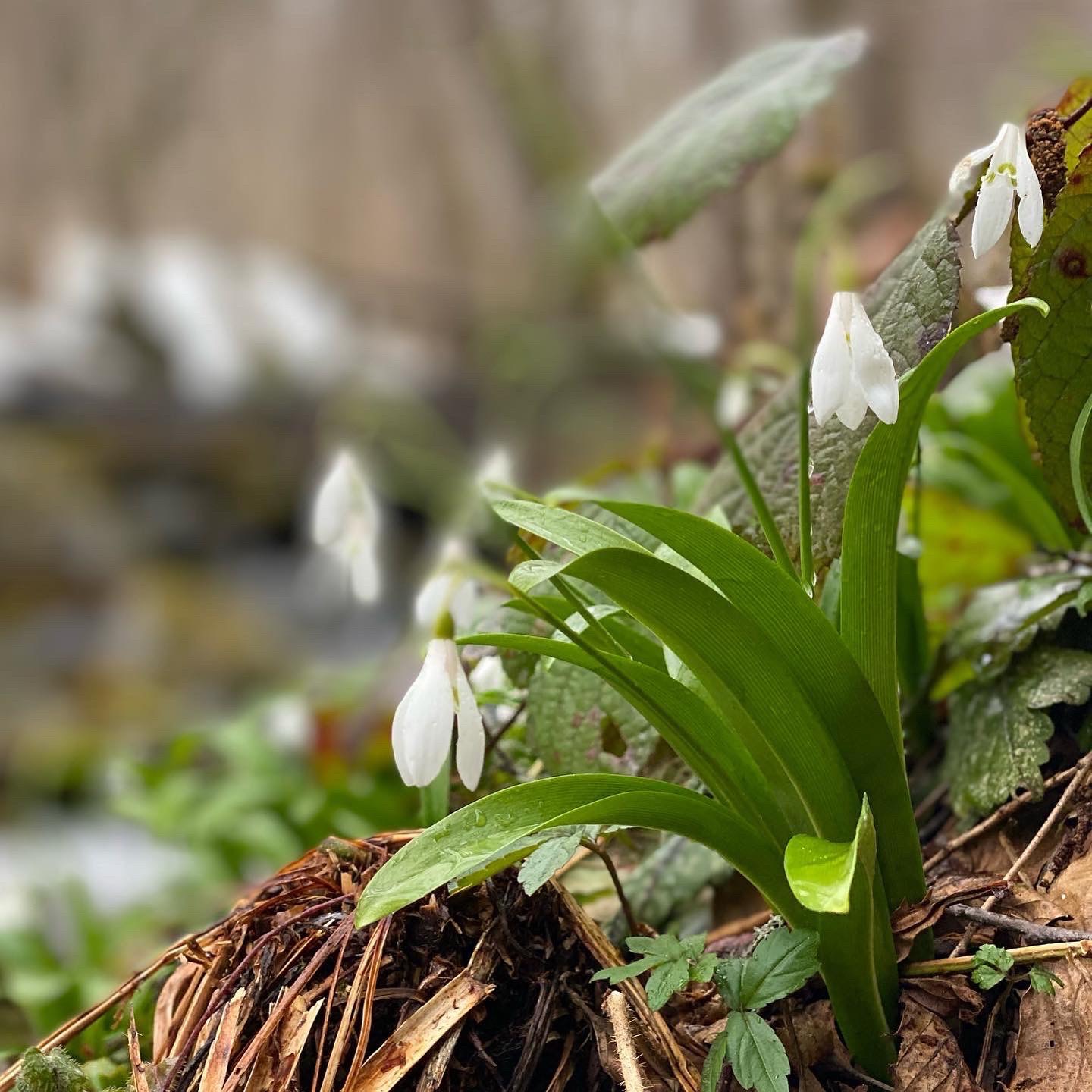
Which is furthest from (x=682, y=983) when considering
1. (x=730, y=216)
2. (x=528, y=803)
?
A: (x=730, y=216)

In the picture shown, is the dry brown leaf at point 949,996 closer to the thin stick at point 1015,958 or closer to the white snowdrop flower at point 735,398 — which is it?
the thin stick at point 1015,958

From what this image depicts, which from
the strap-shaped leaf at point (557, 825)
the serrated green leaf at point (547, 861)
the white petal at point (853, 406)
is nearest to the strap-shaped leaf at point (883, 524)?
the white petal at point (853, 406)

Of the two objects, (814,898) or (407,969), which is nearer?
(814,898)

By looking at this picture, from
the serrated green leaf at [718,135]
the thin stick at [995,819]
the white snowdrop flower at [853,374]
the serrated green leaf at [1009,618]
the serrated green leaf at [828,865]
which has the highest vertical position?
the serrated green leaf at [718,135]

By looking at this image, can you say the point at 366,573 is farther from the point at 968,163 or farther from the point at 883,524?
the point at 968,163

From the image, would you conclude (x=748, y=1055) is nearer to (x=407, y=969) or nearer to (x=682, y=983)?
(x=682, y=983)

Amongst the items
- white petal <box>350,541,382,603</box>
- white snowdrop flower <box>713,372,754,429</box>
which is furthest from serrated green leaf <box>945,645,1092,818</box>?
white snowdrop flower <box>713,372,754,429</box>

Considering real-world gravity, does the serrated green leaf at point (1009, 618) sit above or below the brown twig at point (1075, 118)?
below

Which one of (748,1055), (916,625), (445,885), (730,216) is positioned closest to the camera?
(748,1055)
